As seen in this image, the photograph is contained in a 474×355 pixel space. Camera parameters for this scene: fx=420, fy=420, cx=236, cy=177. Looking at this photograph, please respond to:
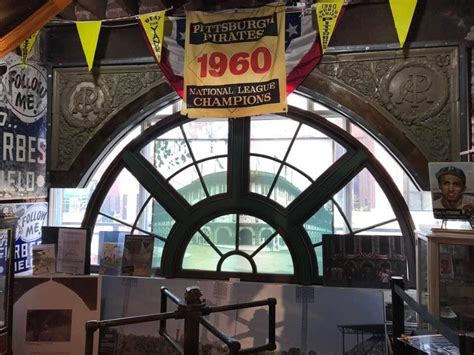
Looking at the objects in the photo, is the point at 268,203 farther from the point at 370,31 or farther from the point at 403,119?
the point at 370,31

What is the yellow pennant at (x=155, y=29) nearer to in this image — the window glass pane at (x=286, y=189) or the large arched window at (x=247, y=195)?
the large arched window at (x=247, y=195)

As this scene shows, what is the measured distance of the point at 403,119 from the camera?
2.96 m

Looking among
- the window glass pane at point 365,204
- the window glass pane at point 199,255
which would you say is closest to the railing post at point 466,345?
the window glass pane at point 365,204

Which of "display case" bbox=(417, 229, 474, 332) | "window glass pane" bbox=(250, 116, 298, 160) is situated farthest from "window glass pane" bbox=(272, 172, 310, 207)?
"display case" bbox=(417, 229, 474, 332)

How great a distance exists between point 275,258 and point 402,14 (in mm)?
1997

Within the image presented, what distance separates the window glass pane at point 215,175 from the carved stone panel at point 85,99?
2.57 ft

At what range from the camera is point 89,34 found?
3.36m

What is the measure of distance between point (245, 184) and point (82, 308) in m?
1.56

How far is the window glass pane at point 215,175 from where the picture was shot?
135 inches

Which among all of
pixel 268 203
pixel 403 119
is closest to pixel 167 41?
pixel 268 203

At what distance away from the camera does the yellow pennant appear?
3.20 meters

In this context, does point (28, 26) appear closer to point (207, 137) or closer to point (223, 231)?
point (207, 137)

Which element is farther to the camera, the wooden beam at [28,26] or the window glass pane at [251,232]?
the window glass pane at [251,232]

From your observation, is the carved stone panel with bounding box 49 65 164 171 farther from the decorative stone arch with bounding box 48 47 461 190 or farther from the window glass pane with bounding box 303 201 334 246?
the window glass pane with bounding box 303 201 334 246
